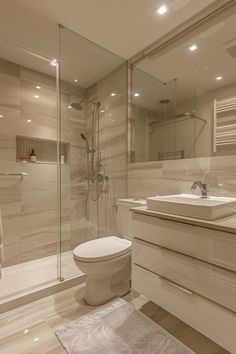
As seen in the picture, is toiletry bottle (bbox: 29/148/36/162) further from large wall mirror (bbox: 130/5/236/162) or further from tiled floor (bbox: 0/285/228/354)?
tiled floor (bbox: 0/285/228/354)

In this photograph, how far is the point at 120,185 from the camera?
2.40 m

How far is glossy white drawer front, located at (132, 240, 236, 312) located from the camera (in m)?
1.02

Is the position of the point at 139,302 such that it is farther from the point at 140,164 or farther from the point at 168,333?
the point at 140,164

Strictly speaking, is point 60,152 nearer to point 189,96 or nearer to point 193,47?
point 189,96

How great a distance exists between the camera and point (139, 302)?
1679 millimetres

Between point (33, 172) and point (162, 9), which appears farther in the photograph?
point (33, 172)

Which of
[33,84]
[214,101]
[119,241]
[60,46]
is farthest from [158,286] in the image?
[33,84]

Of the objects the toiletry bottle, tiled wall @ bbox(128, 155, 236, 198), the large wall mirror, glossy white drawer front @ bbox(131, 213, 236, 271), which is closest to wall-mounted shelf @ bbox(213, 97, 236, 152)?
the large wall mirror

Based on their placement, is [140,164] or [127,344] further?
[140,164]

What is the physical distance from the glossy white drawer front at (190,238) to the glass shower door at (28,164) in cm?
122

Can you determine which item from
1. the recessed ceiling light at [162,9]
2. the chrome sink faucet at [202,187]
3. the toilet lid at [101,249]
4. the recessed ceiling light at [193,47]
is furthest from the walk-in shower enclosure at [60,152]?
the chrome sink faucet at [202,187]

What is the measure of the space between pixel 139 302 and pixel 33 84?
2.58m

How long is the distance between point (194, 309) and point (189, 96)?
167 centimetres

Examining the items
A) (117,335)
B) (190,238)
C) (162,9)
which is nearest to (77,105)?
(162,9)
